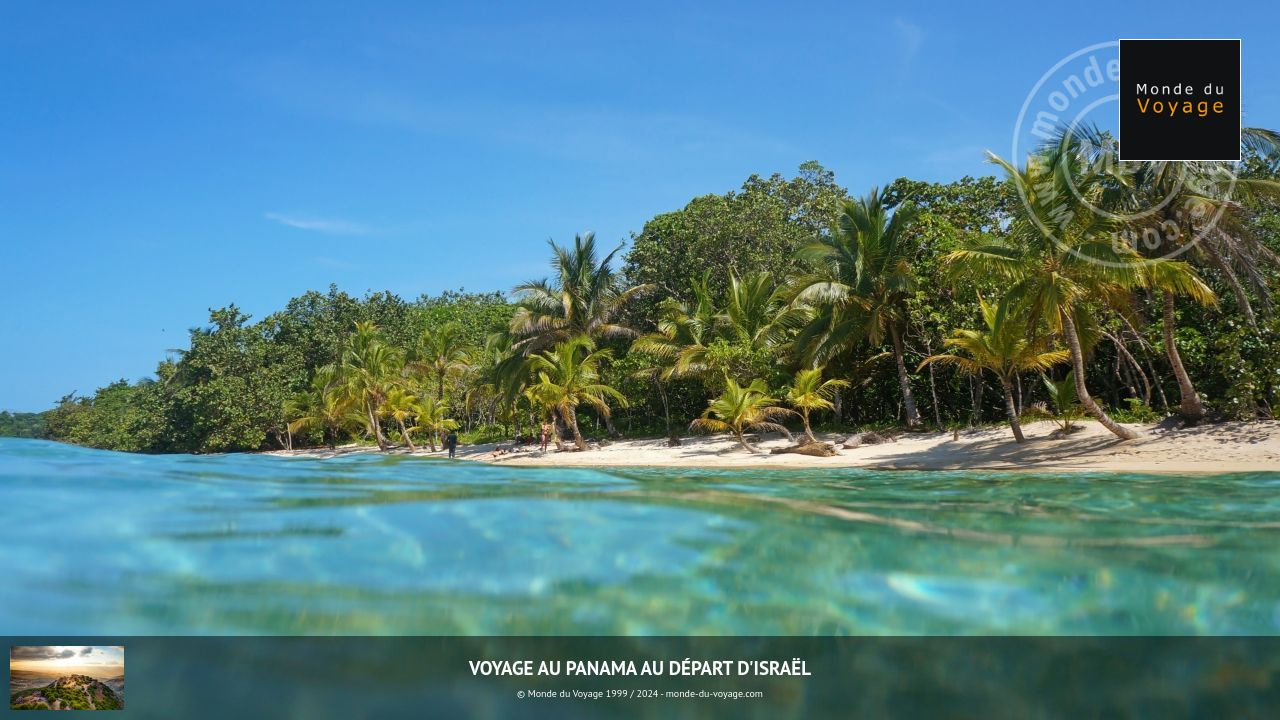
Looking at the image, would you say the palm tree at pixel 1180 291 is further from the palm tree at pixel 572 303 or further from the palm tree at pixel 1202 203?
the palm tree at pixel 572 303

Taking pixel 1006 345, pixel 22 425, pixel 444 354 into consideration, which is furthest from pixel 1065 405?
pixel 22 425

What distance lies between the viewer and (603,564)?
5.03m

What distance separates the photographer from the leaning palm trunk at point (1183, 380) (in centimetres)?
1656

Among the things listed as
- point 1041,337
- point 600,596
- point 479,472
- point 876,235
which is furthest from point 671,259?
point 600,596

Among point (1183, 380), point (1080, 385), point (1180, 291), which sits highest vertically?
point (1180, 291)

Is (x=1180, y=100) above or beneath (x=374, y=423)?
above

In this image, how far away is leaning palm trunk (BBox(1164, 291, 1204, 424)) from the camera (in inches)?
652

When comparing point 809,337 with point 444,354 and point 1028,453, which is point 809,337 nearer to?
point 1028,453

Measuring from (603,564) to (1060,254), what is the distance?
1414cm

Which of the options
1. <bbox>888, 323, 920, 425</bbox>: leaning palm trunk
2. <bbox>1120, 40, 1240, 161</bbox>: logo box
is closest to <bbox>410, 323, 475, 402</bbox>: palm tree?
<bbox>888, 323, 920, 425</bbox>: leaning palm trunk

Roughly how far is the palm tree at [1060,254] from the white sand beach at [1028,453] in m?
1.16

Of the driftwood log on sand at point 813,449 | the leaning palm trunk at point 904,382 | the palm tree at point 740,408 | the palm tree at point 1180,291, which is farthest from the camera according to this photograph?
the leaning palm trunk at point 904,382

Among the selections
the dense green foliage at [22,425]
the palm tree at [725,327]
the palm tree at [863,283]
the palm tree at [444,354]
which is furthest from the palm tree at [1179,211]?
the dense green foliage at [22,425]

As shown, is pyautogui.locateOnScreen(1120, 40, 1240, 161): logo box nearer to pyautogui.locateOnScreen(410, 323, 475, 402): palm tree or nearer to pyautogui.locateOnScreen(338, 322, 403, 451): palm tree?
pyautogui.locateOnScreen(410, 323, 475, 402): palm tree
